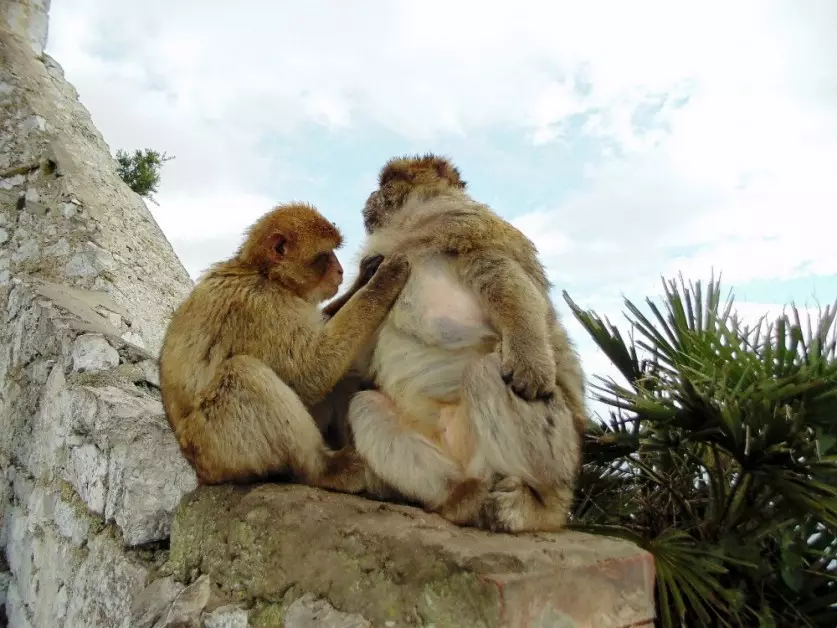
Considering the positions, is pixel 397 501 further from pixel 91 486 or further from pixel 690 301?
pixel 690 301

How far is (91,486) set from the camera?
10.2 feet

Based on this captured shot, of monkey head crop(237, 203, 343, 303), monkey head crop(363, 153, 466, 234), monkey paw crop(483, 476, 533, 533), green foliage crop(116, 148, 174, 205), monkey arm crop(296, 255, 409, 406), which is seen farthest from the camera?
green foliage crop(116, 148, 174, 205)

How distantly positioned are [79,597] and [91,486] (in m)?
0.46

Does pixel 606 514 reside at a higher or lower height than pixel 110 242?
lower

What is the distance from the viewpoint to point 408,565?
1742 millimetres

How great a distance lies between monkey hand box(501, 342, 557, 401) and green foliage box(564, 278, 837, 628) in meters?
0.97

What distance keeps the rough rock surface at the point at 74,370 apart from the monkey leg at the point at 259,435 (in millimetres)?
715

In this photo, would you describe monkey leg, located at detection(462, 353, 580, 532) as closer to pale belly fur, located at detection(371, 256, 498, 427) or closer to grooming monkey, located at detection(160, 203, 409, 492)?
pale belly fur, located at detection(371, 256, 498, 427)

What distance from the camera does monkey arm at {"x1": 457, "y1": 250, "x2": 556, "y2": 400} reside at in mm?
2061


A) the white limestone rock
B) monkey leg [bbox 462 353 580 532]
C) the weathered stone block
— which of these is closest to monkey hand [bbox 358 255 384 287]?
monkey leg [bbox 462 353 580 532]

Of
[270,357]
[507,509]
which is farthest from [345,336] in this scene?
[507,509]

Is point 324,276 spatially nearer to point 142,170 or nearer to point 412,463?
point 412,463

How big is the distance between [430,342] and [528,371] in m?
0.41

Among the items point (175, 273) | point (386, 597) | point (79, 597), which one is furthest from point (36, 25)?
point (386, 597)
